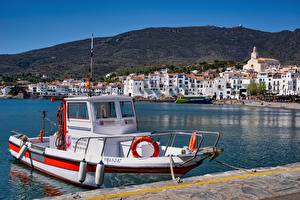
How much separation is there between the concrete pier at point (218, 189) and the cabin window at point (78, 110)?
6.33 metres

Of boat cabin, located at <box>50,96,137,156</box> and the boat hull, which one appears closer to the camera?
the boat hull

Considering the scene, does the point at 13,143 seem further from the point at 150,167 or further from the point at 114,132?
the point at 150,167

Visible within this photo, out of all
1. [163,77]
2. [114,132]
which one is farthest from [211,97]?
[114,132]

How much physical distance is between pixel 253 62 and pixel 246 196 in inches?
6589

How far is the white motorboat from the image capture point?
12609 millimetres

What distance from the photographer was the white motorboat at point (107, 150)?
41.4ft

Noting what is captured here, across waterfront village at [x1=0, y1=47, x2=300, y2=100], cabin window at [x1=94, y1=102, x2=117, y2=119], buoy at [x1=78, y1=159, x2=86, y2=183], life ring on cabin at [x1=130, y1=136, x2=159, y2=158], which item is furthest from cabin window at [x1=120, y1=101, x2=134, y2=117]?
waterfront village at [x1=0, y1=47, x2=300, y2=100]

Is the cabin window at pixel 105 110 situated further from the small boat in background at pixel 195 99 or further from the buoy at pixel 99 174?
the small boat in background at pixel 195 99

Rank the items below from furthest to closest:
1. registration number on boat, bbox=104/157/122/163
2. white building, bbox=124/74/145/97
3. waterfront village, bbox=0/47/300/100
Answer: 1. white building, bbox=124/74/145/97
2. waterfront village, bbox=0/47/300/100
3. registration number on boat, bbox=104/157/122/163

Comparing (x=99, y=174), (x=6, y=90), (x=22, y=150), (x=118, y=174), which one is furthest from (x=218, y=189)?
(x=6, y=90)

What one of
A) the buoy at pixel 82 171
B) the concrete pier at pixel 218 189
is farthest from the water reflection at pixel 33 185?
the concrete pier at pixel 218 189

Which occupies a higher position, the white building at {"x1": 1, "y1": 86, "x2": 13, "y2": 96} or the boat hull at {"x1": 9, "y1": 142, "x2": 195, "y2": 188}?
the white building at {"x1": 1, "y1": 86, "x2": 13, "y2": 96}

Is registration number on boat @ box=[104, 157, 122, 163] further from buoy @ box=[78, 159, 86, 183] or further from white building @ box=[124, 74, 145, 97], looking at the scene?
white building @ box=[124, 74, 145, 97]

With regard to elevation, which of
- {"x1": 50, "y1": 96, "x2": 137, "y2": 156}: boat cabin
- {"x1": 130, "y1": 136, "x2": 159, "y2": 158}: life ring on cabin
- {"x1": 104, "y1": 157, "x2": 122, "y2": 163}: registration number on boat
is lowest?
{"x1": 104, "y1": 157, "x2": 122, "y2": 163}: registration number on boat
